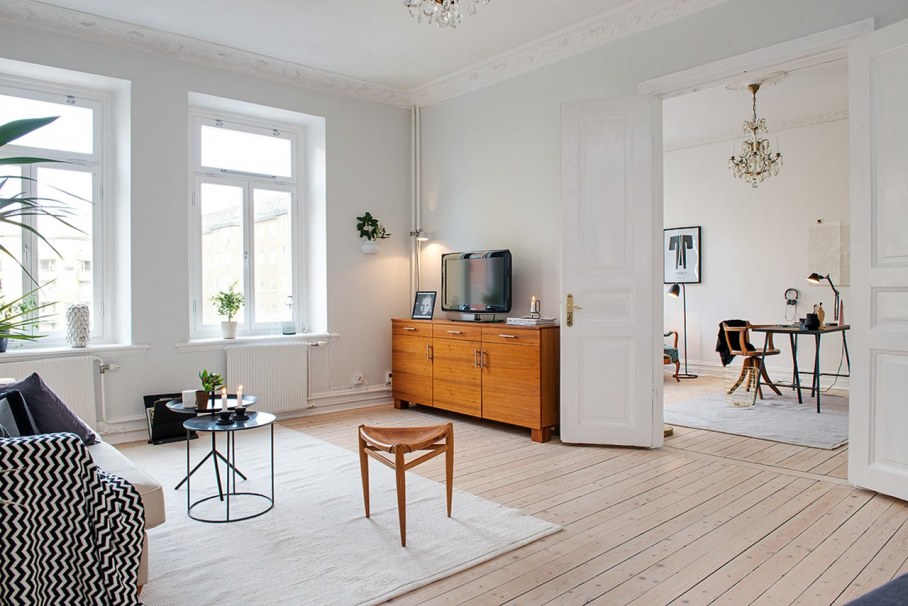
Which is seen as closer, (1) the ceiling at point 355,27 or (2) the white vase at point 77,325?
(1) the ceiling at point 355,27

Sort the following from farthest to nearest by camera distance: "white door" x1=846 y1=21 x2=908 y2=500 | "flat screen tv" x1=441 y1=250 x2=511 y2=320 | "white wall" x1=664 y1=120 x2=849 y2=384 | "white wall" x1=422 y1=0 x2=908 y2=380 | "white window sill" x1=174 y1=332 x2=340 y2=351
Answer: "white wall" x1=664 y1=120 x2=849 y2=384
"flat screen tv" x1=441 y1=250 x2=511 y2=320
"white window sill" x1=174 y1=332 x2=340 y2=351
"white wall" x1=422 y1=0 x2=908 y2=380
"white door" x1=846 y1=21 x2=908 y2=500

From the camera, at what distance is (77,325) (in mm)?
4562

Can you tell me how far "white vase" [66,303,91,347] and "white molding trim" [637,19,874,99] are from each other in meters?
4.40

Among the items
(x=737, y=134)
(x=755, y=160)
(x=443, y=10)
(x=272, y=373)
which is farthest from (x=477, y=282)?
(x=737, y=134)

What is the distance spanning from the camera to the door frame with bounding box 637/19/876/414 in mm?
3494

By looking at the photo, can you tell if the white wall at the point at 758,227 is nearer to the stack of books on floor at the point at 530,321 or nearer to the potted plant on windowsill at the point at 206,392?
the stack of books on floor at the point at 530,321

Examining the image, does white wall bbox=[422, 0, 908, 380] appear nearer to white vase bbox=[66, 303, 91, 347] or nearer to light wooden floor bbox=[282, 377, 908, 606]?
light wooden floor bbox=[282, 377, 908, 606]

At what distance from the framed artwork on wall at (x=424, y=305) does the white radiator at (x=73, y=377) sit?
271 cm

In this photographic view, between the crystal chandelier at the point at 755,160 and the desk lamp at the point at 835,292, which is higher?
the crystal chandelier at the point at 755,160

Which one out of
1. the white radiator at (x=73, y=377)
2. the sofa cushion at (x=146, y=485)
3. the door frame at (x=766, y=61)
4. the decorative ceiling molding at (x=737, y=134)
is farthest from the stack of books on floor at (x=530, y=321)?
the decorative ceiling molding at (x=737, y=134)

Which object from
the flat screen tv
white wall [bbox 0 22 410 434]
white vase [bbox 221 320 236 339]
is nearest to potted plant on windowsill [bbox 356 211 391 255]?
white wall [bbox 0 22 410 434]

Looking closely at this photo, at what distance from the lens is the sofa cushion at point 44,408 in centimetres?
262

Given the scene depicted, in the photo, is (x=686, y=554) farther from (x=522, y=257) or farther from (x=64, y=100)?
(x=64, y=100)

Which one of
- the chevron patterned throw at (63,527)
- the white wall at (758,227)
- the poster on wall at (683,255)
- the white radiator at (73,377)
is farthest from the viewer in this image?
the poster on wall at (683,255)
